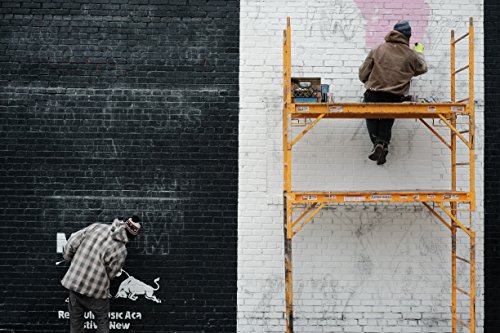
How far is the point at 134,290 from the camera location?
25.3ft

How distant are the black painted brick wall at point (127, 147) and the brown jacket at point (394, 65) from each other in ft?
6.63

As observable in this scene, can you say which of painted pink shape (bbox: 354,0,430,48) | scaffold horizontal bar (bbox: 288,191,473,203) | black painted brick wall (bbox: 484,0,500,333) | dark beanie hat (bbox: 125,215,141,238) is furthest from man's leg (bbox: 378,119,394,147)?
dark beanie hat (bbox: 125,215,141,238)

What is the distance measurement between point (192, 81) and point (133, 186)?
5.59 feet

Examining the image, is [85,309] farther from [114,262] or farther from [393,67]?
[393,67]

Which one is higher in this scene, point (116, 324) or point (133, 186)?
point (133, 186)

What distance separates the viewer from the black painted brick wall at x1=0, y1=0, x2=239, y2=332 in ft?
25.4

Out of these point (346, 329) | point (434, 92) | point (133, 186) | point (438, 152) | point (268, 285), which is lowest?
point (346, 329)

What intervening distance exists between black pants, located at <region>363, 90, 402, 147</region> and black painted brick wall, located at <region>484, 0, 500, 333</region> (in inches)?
62.6

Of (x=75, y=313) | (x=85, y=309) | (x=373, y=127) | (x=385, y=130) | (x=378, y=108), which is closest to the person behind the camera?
(x=378, y=108)

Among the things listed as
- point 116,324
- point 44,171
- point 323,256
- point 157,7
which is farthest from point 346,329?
point 157,7

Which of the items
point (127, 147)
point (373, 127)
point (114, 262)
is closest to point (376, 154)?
point (373, 127)

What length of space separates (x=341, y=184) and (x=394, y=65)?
183 centimetres

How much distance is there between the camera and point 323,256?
773cm

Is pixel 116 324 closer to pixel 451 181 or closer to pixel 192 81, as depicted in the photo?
pixel 192 81
